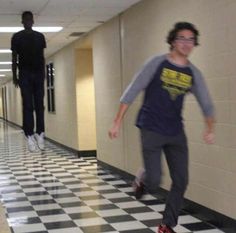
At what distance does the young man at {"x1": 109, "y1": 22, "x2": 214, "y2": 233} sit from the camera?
11.0ft

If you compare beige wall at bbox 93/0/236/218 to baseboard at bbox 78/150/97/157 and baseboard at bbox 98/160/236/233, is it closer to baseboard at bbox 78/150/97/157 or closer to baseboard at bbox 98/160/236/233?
baseboard at bbox 98/160/236/233

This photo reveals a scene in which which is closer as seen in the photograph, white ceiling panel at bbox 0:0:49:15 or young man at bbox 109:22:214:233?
young man at bbox 109:22:214:233

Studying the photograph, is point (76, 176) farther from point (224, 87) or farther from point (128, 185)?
point (224, 87)

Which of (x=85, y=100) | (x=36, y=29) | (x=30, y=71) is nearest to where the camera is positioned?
(x=30, y=71)

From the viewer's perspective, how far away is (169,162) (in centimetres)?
362

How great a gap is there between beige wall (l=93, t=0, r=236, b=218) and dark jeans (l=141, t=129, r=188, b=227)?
126cm

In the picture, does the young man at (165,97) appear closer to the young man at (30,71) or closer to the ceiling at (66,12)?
the young man at (30,71)

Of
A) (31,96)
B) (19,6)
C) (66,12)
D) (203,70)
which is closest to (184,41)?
(31,96)

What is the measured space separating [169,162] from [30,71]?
153 centimetres

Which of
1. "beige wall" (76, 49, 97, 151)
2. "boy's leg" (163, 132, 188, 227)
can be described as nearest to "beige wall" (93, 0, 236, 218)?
"boy's leg" (163, 132, 188, 227)

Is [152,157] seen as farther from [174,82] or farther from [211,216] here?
[211,216]

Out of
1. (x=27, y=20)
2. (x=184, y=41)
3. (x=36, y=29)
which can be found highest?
(x=36, y=29)

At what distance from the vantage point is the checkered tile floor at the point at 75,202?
5.20 meters

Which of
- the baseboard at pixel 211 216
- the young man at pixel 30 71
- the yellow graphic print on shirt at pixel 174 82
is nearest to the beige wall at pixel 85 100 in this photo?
the baseboard at pixel 211 216
